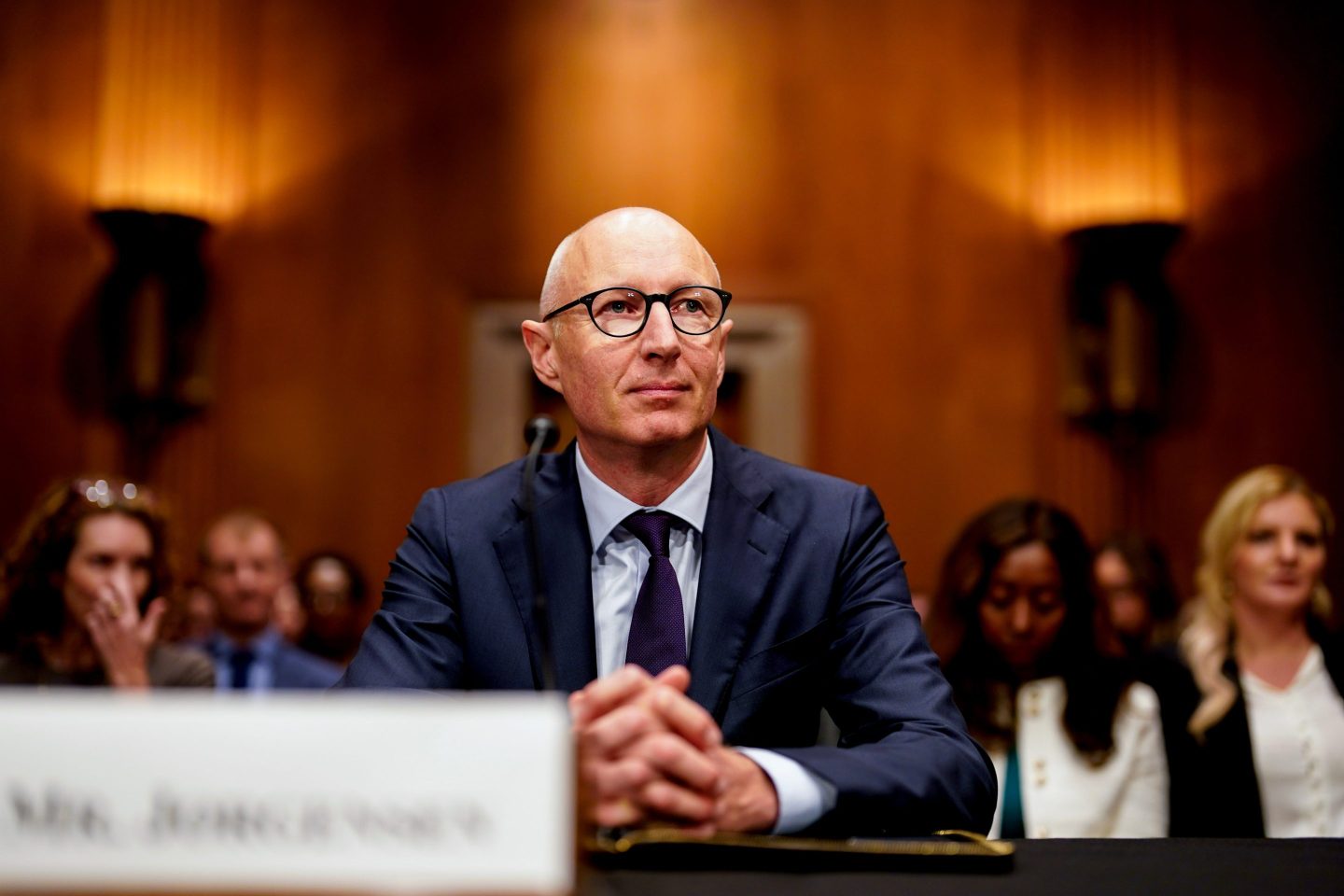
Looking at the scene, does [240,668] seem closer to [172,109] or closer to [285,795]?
[172,109]

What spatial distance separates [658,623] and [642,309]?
0.50 metres

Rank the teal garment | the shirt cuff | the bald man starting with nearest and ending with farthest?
1. the shirt cuff
2. the bald man
3. the teal garment

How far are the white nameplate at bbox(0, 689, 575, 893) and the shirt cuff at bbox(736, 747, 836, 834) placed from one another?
2.06ft

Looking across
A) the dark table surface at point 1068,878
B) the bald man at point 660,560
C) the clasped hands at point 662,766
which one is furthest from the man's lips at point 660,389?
the dark table surface at point 1068,878

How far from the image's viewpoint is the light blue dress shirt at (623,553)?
2.10m

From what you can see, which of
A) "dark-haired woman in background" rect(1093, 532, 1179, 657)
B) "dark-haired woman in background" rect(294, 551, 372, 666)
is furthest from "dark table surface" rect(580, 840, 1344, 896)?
"dark-haired woman in background" rect(294, 551, 372, 666)

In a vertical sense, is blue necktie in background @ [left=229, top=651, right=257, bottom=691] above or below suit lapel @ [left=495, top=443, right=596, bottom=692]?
below

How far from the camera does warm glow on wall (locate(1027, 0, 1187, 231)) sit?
223 inches

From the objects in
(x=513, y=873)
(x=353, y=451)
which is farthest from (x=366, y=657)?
(x=353, y=451)

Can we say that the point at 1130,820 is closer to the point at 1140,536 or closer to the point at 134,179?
the point at 1140,536

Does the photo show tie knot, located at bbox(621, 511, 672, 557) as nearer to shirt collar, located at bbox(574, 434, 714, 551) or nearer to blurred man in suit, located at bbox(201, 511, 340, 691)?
shirt collar, located at bbox(574, 434, 714, 551)

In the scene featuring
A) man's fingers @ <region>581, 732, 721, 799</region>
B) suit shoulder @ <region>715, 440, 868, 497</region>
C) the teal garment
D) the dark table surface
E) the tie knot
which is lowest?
the teal garment

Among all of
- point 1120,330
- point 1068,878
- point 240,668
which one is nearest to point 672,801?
point 1068,878

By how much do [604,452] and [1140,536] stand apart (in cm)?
367
